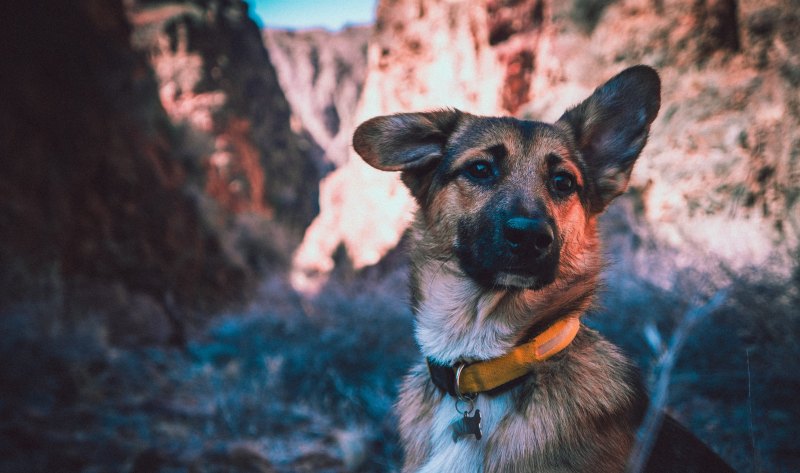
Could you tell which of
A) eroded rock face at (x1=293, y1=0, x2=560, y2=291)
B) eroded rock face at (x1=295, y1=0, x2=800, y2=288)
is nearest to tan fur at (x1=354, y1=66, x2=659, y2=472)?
eroded rock face at (x1=295, y1=0, x2=800, y2=288)

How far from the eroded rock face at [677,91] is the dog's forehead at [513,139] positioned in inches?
86.6

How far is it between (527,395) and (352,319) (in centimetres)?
404

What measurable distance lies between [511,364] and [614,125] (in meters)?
1.39

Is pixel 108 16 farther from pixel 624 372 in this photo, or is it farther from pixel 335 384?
pixel 624 372

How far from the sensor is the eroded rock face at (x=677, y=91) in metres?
4.53

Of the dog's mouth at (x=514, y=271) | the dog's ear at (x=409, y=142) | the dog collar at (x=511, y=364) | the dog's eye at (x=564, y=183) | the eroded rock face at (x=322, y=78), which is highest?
the eroded rock face at (x=322, y=78)

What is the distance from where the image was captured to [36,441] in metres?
2.87

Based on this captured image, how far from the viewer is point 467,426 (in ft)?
5.46

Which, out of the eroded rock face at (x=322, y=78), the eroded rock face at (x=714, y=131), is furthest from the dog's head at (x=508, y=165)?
the eroded rock face at (x=322, y=78)

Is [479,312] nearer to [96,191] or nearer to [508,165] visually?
[508,165]

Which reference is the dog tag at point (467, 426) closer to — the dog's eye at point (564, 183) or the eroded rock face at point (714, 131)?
the dog's eye at point (564, 183)

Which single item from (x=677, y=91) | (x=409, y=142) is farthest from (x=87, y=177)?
(x=677, y=91)

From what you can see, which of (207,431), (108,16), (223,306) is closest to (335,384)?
(207,431)

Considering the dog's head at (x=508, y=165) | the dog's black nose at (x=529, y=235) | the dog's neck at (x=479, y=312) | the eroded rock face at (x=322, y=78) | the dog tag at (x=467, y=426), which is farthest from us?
the eroded rock face at (x=322, y=78)
